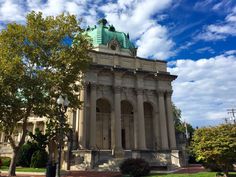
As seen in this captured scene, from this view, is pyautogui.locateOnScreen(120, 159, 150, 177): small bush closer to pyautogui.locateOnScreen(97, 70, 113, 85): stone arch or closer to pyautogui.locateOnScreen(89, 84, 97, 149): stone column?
pyautogui.locateOnScreen(89, 84, 97, 149): stone column

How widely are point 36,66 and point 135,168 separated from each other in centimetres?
1390

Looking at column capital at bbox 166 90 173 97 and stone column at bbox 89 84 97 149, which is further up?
column capital at bbox 166 90 173 97

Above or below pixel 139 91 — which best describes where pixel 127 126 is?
below

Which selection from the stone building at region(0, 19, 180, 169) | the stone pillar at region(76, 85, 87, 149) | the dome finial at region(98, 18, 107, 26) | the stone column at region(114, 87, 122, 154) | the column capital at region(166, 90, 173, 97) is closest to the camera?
the stone pillar at region(76, 85, 87, 149)

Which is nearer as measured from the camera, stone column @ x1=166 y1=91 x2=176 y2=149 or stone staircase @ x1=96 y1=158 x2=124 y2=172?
stone staircase @ x1=96 y1=158 x2=124 y2=172

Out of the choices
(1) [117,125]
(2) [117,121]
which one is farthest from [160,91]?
(1) [117,125]

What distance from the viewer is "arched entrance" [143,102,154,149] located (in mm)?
41719

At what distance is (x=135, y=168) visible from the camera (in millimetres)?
22656

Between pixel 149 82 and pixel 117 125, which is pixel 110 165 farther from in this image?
pixel 149 82

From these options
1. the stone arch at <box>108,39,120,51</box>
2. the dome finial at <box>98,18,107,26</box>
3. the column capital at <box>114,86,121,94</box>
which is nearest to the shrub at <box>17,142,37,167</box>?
the column capital at <box>114,86,121,94</box>

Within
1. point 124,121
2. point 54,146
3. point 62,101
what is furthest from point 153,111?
point 62,101

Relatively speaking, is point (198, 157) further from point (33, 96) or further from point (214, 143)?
point (33, 96)

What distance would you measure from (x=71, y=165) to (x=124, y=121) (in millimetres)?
13197

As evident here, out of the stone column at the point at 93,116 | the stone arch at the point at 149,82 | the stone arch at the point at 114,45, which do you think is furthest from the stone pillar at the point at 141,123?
the stone arch at the point at 114,45
